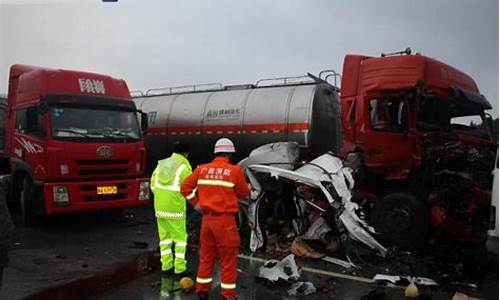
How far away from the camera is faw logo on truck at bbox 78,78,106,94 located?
8391 millimetres

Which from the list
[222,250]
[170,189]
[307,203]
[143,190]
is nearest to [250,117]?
[143,190]

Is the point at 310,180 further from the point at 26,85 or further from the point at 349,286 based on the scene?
the point at 26,85

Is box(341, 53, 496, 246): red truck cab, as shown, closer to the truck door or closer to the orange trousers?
the truck door

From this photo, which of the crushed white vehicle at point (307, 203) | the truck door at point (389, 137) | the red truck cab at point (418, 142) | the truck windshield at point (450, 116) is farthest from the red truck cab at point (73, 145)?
the truck windshield at point (450, 116)

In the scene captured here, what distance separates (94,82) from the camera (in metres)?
8.55

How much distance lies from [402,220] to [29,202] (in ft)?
19.3

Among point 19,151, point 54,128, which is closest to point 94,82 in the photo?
point 54,128

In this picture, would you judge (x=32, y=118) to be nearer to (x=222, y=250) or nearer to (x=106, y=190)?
(x=106, y=190)

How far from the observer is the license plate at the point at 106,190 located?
25.7 feet

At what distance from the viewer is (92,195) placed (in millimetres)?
7793

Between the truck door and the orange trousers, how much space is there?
12.5 ft

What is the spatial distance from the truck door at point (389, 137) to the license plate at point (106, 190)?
13.6ft

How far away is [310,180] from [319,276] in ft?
4.25

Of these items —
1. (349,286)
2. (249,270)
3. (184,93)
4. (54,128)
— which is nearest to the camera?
(349,286)
